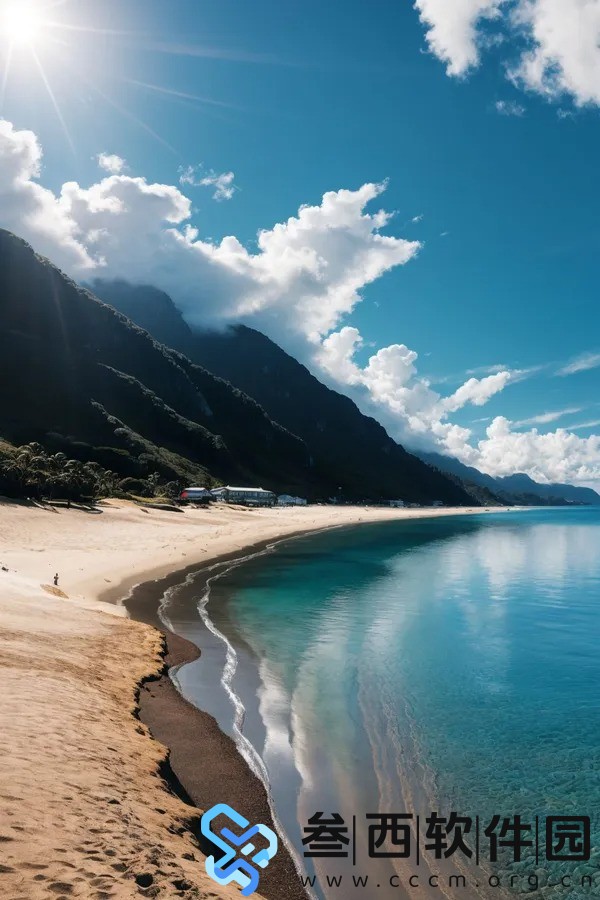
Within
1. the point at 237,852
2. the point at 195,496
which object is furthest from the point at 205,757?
the point at 195,496

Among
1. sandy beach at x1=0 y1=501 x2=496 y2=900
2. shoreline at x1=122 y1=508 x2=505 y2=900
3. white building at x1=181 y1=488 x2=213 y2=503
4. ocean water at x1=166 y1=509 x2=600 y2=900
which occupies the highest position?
white building at x1=181 y1=488 x2=213 y2=503

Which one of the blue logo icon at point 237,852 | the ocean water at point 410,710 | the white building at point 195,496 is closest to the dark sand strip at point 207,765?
the blue logo icon at point 237,852

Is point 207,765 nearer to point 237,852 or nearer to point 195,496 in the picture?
point 237,852

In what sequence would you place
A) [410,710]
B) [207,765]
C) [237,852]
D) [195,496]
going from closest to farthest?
[237,852] < [207,765] < [410,710] < [195,496]

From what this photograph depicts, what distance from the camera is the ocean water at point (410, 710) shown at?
11594 millimetres

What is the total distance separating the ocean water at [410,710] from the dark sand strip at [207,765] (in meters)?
0.56

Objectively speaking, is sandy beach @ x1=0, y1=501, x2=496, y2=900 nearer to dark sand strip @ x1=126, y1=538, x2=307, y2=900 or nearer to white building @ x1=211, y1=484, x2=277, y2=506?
dark sand strip @ x1=126, y1=538, x2=307, y2=900

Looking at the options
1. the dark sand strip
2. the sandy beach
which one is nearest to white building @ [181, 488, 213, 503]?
the sandy beach

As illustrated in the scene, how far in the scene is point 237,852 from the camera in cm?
1023

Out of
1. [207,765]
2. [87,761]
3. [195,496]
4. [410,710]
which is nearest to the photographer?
[87,761]

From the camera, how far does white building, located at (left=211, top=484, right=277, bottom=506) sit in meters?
168

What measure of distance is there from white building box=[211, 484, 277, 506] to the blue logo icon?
154 meters

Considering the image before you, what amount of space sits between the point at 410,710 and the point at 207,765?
31.5 ft

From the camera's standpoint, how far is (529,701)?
71.7ft
